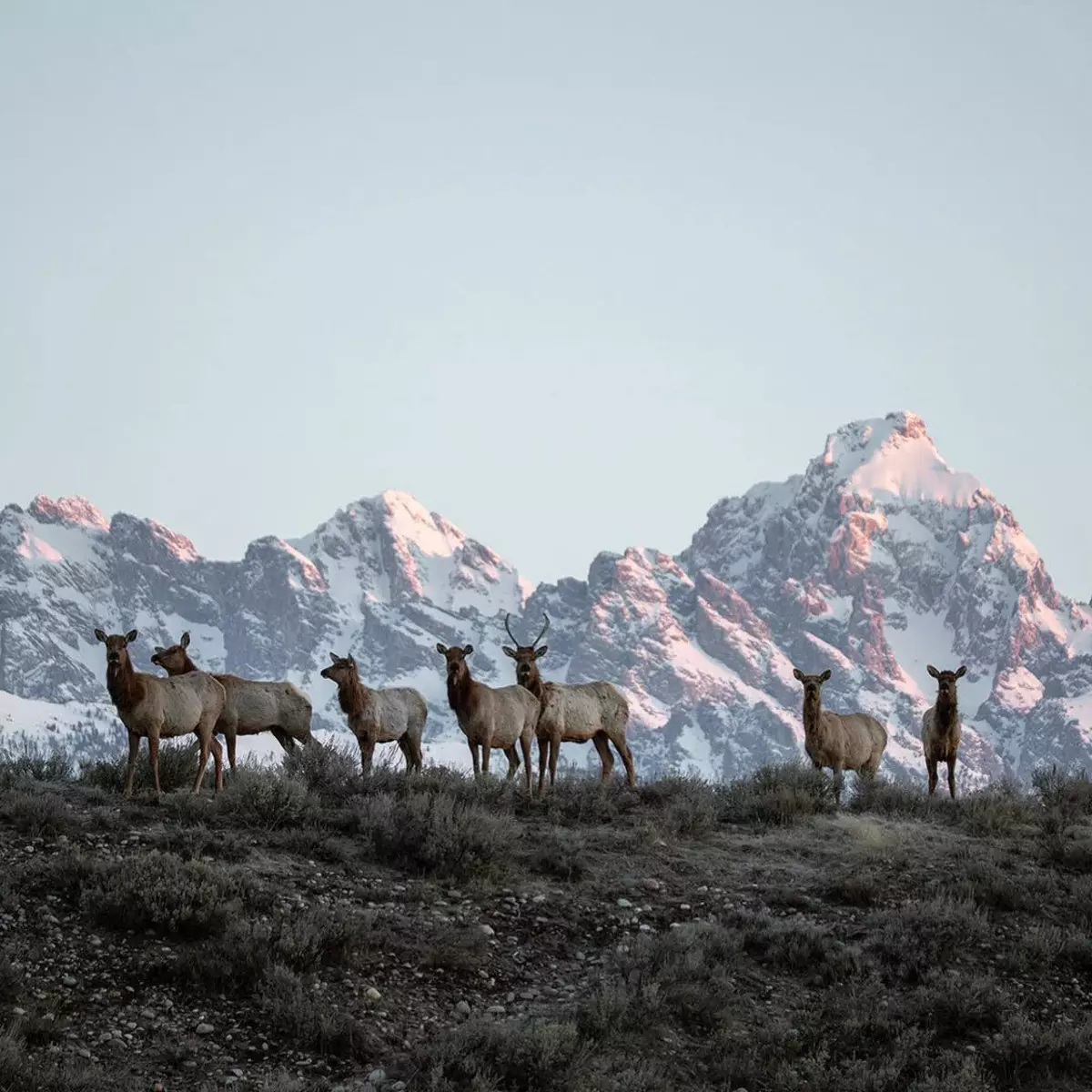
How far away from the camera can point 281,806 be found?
15453 millimetres

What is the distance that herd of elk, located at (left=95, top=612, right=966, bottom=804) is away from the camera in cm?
1697

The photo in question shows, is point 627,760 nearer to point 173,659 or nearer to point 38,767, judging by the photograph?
point 173,659

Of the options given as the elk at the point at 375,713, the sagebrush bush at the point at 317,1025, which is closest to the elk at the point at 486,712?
the elk at the point at 375,713

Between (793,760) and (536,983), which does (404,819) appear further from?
(793,760)

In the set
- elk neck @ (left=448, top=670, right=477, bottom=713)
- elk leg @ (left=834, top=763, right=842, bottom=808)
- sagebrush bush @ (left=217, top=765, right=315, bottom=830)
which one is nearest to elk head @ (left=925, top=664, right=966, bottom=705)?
elk leg @ (left=834, top=763, right=842, bottom=808)

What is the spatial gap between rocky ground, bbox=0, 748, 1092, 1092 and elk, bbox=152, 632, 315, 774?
6.55 feet

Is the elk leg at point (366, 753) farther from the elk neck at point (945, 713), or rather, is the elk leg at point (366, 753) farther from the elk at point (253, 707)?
the elk neck at point (945, 713)

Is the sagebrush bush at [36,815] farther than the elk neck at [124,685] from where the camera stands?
No

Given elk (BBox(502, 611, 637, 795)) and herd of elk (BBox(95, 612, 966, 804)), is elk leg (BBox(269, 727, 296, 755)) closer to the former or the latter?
herd of elk (BBox(95, 612, 966, 804))

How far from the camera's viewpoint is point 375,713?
Answer: 2012 centimetres

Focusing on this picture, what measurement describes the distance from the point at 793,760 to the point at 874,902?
21.7ft

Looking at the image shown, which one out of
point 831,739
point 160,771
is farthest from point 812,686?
point 160,771

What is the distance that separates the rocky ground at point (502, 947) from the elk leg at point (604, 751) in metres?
3.25

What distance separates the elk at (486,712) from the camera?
18734 millimetres
